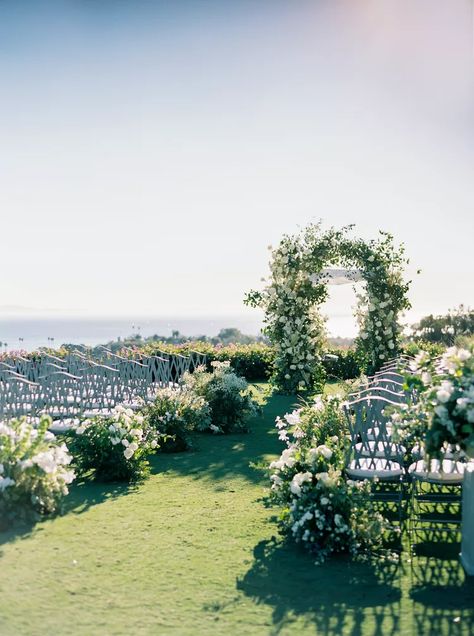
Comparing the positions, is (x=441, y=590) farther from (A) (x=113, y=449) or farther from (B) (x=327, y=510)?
(A) (x=113, y=449)

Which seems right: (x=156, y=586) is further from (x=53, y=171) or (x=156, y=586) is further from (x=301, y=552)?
(x=53, y=171)

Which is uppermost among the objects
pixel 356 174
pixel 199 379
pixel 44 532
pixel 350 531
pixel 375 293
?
pixel 356 174

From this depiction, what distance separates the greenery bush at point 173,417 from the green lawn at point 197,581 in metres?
2.22

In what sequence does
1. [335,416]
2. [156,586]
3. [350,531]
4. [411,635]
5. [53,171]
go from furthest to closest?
[53,171] → [335,416] → [350,531] → [156,586] → [411,635]

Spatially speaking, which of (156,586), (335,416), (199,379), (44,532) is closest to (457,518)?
(335,416)

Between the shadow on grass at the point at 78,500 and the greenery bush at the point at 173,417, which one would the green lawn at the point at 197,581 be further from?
the greenery bush at the point at 173,417

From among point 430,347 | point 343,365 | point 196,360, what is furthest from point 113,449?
point 430,347

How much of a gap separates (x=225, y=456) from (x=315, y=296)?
5.44 m

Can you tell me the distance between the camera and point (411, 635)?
11.0 feet

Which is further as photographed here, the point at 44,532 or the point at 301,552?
the point at 44,532

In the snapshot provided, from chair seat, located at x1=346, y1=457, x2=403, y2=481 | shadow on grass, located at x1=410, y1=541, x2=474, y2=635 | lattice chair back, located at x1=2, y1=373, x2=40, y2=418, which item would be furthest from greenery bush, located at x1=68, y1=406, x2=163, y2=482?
shadow on grass, located at x1=410, y1=541, x2=474, y2=635

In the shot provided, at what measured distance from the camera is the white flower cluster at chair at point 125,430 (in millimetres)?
6363

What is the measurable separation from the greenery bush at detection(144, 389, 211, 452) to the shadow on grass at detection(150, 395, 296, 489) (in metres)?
0.20

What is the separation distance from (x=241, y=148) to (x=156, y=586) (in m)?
8.26
